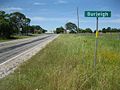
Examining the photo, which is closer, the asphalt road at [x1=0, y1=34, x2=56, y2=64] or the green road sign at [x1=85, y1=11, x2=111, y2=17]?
the green road sign at [x1=85, y1=11, x2=111, y2=17]

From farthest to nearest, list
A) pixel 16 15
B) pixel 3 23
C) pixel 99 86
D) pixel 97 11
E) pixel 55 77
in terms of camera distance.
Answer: pixel 16 15 → pixel 3 23 → pixel 97 11 → pixel 55 77 → pixel 99 86

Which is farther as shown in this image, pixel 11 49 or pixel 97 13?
pixel 11 49

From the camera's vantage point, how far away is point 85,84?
7.70 metres

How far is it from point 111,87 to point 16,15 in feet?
365

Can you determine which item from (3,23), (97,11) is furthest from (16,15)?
(97,11)

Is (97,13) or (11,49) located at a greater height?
(97,13)

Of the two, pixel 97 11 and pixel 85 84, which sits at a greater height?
pixel 97 11

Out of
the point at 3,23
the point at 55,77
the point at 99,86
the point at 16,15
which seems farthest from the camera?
the point at 16,15

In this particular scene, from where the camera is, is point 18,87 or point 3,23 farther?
point 3,23

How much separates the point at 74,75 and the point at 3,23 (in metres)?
60.6

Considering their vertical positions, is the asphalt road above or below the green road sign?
below

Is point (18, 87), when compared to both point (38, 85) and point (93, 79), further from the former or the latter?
point (93, 79)

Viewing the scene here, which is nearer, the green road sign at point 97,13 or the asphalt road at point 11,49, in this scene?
the green road sign at point 97,13

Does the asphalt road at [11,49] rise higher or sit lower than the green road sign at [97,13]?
lower
